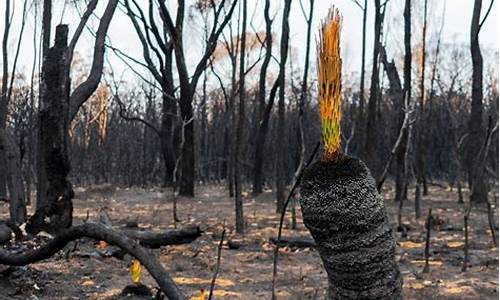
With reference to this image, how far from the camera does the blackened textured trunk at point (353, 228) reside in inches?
64.5

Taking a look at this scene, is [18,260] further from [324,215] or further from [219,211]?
[219,211]

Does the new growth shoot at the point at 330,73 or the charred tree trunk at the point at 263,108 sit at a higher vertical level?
the charred tree trunk at the point at 263,108

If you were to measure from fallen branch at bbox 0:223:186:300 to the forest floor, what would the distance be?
12.0 inches

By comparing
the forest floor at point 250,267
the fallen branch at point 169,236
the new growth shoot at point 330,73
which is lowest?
the forest floor at point 250,267

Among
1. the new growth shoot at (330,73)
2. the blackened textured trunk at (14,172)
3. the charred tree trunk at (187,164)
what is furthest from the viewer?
the charred tree trunk at (187,164)

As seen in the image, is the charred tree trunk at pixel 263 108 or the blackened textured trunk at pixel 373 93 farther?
the charred tree trunk at pixel 263 108

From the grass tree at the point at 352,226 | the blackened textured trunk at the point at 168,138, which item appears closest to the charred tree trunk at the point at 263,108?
the blackened textured trunk at the point at 168,138

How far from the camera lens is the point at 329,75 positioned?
1504 mm

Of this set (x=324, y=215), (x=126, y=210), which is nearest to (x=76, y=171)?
(x=126, y=210)

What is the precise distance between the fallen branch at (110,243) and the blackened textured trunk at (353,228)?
47.5 inches

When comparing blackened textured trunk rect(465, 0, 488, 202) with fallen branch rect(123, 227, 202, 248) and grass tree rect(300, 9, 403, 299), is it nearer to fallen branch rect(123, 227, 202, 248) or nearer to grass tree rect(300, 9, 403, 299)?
fallen branch rect(123, 227, 202, 248)

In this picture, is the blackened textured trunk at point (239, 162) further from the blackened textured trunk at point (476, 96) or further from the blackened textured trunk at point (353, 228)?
the blackened textured trunk at point (353, 228)

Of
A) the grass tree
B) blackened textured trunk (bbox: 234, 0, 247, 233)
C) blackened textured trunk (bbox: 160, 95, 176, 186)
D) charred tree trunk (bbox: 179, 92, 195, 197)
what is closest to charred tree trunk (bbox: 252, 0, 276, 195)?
charred tree trunk (bbox: 179, 92, 195, 197)

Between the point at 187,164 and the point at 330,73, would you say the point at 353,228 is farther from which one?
the point at 187,164
